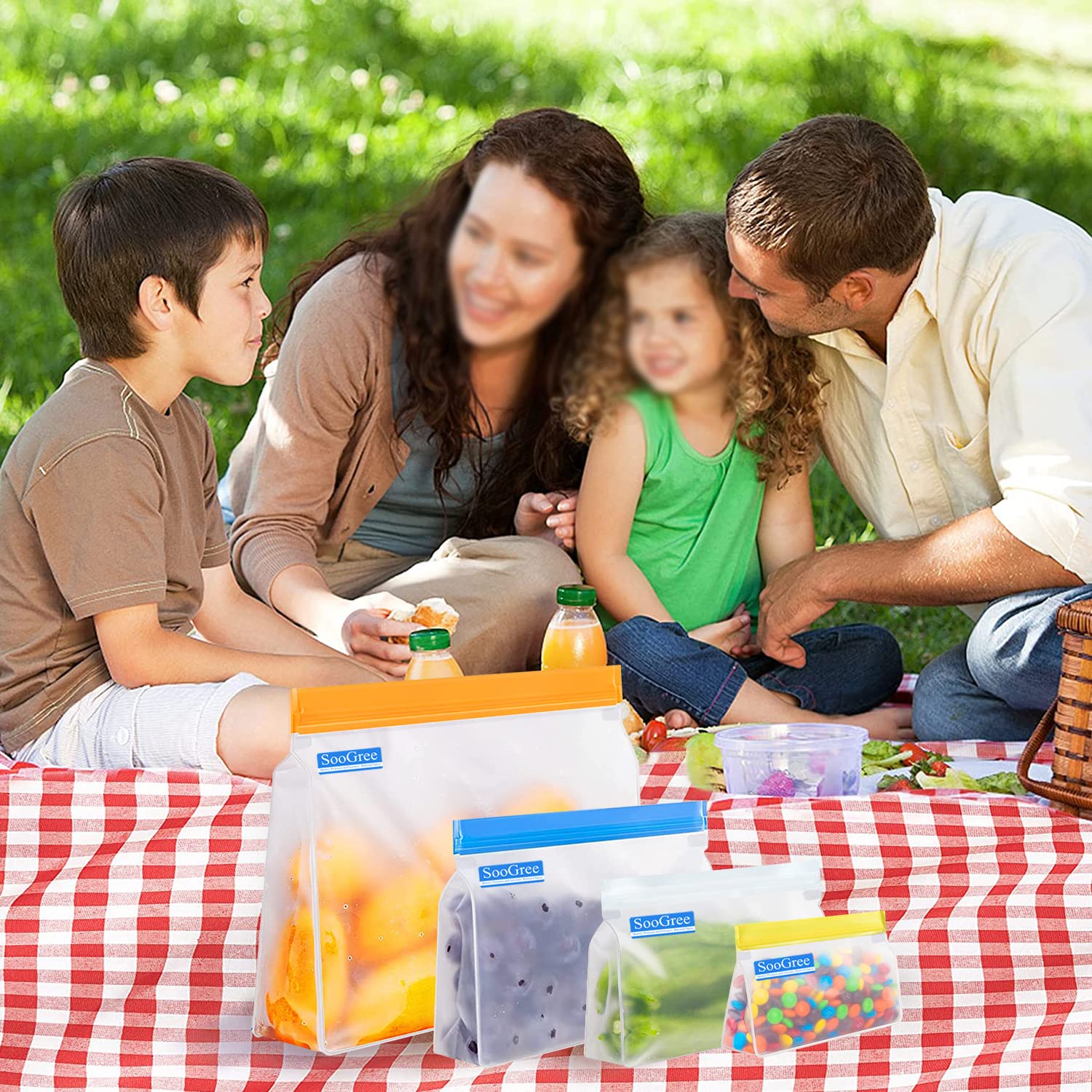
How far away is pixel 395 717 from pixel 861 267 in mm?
1099

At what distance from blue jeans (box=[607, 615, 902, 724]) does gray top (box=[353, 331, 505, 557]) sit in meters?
0.36

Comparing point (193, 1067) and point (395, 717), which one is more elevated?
point (395, 717)

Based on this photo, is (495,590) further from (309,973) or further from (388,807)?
(309,973)

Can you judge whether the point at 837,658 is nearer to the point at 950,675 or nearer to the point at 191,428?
the point at 950,675

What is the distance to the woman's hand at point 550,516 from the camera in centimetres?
257

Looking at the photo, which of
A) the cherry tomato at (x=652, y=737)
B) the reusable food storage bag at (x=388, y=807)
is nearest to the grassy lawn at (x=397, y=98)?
the cherry tomato at (x=652, y=737)

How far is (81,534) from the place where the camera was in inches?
78.2

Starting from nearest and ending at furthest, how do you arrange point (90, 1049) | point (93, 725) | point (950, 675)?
point (90, 1049), point (93, 725), point (950, 675)

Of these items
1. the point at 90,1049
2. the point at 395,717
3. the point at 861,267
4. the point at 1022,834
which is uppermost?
the point at 861,267

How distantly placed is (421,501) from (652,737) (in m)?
0.65

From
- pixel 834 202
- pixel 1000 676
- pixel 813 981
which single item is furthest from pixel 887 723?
pixel 813 981

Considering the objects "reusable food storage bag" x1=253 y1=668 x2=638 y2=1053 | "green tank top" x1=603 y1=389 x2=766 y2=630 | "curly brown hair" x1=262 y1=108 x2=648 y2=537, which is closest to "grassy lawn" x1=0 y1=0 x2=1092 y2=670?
"curly brown hair" x1=262 y1=108 x2=648 y2=537

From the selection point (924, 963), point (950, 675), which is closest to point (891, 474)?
point (950, 675)

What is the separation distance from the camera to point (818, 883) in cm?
166
